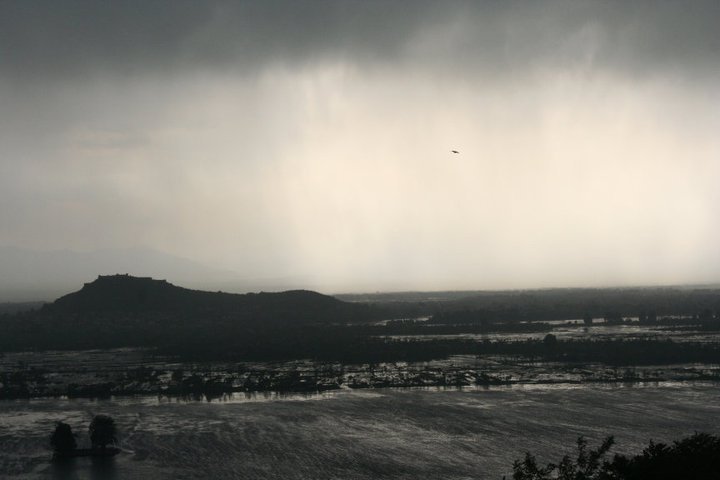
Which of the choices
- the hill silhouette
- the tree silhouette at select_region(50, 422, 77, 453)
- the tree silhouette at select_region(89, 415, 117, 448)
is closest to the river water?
the tree silhouette at select_region(50, 422, 77, 453)

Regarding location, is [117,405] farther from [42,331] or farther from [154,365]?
[42,331]

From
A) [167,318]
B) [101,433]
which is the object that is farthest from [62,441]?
[167,318]

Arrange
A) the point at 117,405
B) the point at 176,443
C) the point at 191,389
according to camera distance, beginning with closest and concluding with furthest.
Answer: the point at 176,443 → the point at 117,405 → the point at 191,389

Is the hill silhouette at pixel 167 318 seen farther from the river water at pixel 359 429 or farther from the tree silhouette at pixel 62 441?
the tree silhouette at pixel 62 441

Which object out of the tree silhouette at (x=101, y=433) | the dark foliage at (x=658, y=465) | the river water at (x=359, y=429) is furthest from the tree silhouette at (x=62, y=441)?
the dark foliage at (x=658, y=465)

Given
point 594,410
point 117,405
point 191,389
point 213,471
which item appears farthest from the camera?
point 191,389

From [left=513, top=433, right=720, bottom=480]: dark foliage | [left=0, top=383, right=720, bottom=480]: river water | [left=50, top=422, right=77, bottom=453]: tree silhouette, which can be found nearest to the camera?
[left=513, top=433, right=720, bottom=480]: dark foliage

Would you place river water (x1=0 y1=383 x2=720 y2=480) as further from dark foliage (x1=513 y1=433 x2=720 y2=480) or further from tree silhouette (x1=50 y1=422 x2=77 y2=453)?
dark foliage (x1=513 y1=433 x2=720 y2=480)

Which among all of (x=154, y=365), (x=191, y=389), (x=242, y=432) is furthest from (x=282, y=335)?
(x=242, y=432)
